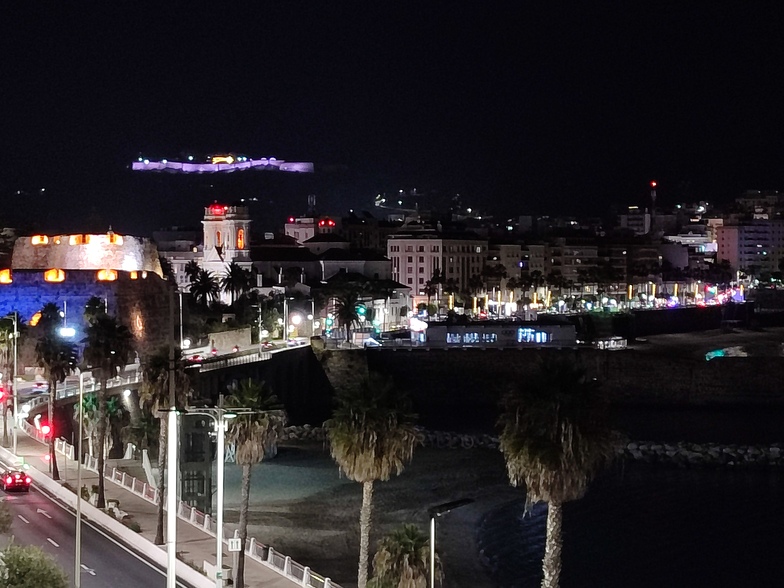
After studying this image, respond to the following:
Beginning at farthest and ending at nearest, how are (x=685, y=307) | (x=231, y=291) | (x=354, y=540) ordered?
(x=685, y=307), (x=231, y=291), (x=354, y=540)

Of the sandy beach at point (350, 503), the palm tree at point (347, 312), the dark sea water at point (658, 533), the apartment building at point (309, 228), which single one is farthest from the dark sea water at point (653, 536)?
the apartment building at point (309, 228)

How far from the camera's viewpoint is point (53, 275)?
7075 cm

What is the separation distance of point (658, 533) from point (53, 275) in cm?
3699

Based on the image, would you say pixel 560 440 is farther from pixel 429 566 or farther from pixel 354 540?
pixel 354 540

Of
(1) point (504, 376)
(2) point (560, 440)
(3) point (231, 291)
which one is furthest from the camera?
(3) point (231, 291)

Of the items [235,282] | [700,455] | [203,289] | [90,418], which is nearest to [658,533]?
[700,455]

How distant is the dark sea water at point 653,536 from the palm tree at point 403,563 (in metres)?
15.0

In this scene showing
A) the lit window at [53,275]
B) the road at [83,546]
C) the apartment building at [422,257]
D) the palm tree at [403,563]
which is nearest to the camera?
the palm tree at [403,563]

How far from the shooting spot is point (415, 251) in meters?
164

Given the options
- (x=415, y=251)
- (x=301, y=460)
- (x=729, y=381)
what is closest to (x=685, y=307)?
(x=415, y=251)

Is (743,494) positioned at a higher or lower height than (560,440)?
lower

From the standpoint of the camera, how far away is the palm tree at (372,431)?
33.2 meters

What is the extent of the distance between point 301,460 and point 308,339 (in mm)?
39846

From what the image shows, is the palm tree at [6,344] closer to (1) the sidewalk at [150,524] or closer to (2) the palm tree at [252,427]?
(1) the sidewalk at [150,524]
